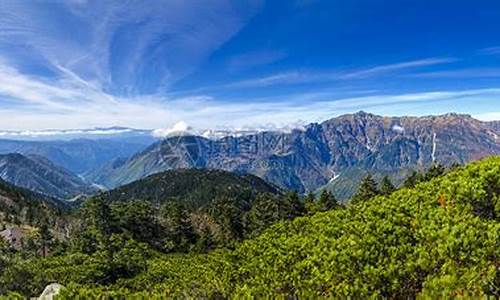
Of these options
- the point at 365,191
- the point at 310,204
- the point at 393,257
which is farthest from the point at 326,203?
the point at 393,257

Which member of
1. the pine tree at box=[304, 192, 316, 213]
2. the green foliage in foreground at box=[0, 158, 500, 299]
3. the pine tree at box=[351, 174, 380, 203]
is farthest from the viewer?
the pine tree at box=[351, 174, 380, 203]

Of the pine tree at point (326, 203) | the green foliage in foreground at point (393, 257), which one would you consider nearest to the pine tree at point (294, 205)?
the pine tree at point (326, 203)

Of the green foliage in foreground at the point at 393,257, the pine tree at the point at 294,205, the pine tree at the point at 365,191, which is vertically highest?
the green foliage in foreground at the point at 393,257

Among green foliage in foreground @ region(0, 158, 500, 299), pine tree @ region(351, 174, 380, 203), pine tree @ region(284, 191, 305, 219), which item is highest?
green foliage in foreground @ region(0, 158, 500, 299)

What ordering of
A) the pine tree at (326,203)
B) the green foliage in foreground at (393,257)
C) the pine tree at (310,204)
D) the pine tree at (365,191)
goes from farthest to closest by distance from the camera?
the pine tree at (365,191), the pine tree at (310,204), the pine tree at (326,203), the green foliage in foreground at (393,257)

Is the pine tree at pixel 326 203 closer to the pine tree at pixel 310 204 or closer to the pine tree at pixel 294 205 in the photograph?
the pine tree at pixel 310 204

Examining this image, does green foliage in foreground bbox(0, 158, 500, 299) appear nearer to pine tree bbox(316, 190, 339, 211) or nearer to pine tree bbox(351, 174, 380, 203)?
pine tree bbox(316, 190, 339, 211)

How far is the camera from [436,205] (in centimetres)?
5538

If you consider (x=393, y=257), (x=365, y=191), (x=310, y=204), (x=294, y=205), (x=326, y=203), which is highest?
(x=393, y=257)

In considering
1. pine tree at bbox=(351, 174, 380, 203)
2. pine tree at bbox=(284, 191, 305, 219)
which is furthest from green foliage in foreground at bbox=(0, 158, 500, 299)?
pine tree at bbox=(284, 191, 305, 219)

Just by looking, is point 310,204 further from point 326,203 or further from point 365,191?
point 365,191

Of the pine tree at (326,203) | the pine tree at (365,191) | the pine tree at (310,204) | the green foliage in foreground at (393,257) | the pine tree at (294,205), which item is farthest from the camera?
the pine tree at (294,205)

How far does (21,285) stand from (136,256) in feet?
86.0

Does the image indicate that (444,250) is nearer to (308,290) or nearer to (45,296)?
(308,290)
